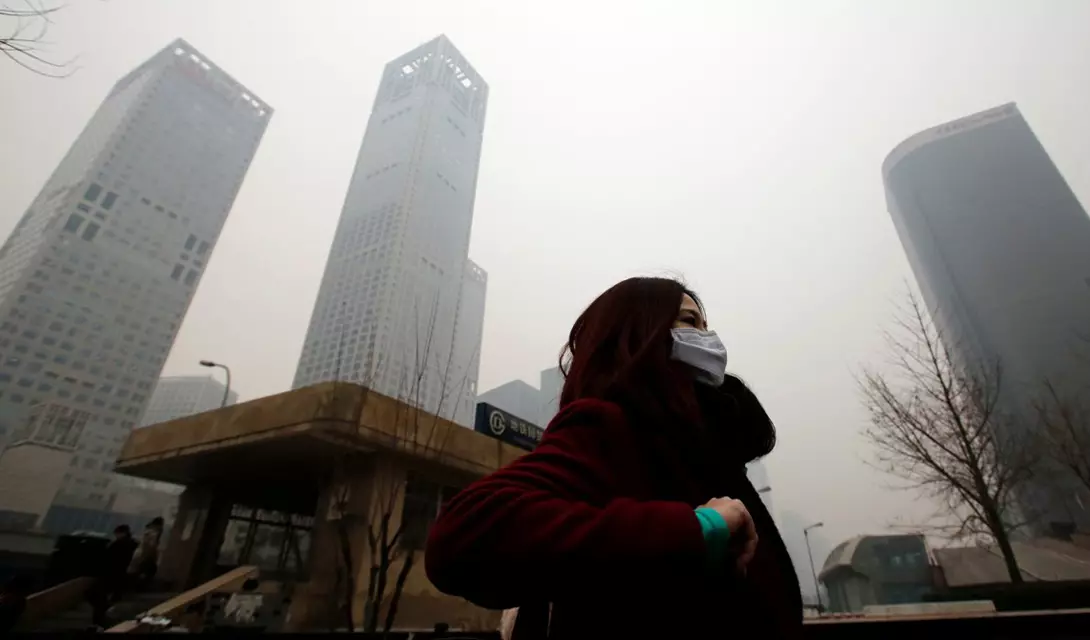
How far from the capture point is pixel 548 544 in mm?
801

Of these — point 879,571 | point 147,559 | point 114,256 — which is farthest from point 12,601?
point 114,256

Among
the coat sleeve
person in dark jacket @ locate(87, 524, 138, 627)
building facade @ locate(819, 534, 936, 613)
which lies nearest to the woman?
the coat sleeve

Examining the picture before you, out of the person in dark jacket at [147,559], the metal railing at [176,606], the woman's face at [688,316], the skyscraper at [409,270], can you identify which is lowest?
the metal railing at [176,606]

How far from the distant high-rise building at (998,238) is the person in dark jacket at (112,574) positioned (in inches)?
1515

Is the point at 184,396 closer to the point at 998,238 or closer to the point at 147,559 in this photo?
the point at 147,559

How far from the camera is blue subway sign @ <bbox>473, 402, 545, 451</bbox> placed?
42.3ft

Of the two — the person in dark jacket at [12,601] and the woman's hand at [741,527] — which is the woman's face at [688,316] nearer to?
the woman's hand at [741,527]

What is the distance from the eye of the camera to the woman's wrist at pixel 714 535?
87 cm

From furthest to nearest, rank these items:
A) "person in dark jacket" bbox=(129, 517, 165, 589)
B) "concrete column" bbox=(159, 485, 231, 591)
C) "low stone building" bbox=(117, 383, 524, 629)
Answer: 1. "concrete column" bbox=(159, 485, 231, 591)
2. "person in dark jacket" bbox=(129, 517, 165, 589)
3. "low stone building" bbox=(117, 383, 524, 629)

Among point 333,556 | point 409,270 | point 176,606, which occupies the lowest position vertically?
point 176,606

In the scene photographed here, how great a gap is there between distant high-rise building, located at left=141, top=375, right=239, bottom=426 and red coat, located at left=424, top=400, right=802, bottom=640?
7971 centimetres

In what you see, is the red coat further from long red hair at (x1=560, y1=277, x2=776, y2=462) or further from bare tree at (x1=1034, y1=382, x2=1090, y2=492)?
bare tree at (x1=1034, y1=382, x2=1090, y2=492)

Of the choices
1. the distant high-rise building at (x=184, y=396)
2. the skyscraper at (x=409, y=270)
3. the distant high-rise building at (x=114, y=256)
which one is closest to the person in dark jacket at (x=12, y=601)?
the skyscraper at (x=409, y=270)

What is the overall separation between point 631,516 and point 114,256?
61376 millimetres
